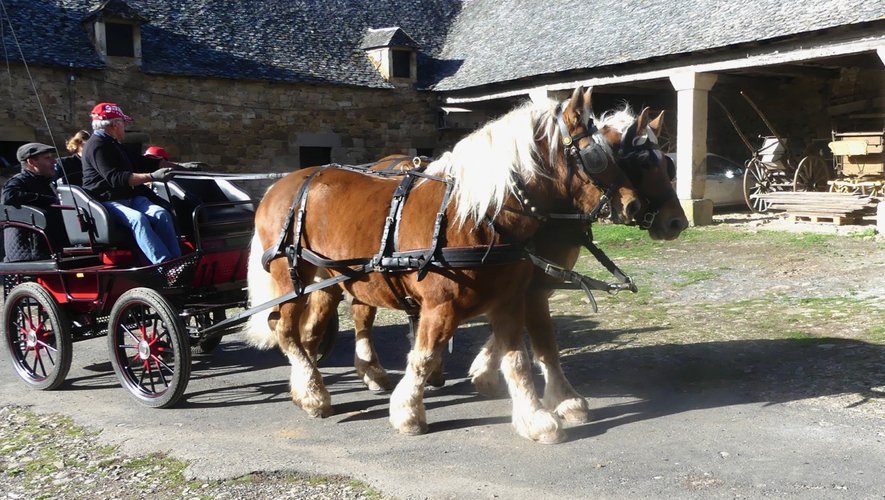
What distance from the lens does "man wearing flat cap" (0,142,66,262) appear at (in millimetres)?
6043

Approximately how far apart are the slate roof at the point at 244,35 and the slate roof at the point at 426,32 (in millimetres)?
34

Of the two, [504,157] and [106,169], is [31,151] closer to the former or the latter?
[106,169]

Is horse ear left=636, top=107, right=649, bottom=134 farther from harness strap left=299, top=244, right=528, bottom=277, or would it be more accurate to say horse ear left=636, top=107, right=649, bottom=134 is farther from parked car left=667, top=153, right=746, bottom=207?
parked car left=667, top=153, right=746, bottom=207

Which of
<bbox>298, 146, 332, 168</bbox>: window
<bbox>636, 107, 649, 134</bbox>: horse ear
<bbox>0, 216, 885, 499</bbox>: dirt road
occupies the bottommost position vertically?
<bbox>0, 216, 885, 499</bbox>: dirt road

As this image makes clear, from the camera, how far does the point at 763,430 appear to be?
4.28 metres

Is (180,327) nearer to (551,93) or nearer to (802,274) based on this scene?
(802,274)

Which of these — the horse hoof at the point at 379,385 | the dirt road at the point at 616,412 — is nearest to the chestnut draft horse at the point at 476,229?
the dirt road at the point at 616,412

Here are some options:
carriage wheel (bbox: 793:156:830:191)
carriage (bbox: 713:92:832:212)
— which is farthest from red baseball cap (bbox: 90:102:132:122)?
carriage wheel (bbox: 793:156:830:191)

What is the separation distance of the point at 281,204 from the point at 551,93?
45.7 feet

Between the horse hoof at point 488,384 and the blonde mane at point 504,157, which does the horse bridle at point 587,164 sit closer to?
the blonde mane at point 504,157

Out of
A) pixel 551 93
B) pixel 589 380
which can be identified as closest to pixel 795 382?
pixel 589 380

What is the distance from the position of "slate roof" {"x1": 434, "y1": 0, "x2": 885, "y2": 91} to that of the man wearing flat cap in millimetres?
11674

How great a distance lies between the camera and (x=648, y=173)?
4.17 m

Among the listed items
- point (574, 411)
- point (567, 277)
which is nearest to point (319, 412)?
point (574, 411)
